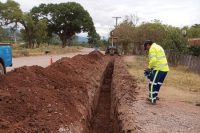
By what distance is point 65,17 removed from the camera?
79.3 metres

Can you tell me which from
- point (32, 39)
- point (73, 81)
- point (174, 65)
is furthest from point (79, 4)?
point (73, 81)

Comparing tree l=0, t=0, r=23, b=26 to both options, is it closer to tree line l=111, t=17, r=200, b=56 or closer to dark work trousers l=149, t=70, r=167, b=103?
tree line l=111, t=17, r=200, b=56

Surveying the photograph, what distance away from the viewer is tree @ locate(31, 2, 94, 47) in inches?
3098

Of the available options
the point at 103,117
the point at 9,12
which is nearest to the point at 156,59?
the point at 103,117

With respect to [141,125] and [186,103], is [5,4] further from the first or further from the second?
[141,125]

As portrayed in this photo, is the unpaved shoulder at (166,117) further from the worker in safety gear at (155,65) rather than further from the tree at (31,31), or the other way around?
the tree at (31,31)

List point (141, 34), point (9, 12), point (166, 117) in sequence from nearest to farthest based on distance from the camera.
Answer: point (166, 117), point (9, 12), point (141, 34)

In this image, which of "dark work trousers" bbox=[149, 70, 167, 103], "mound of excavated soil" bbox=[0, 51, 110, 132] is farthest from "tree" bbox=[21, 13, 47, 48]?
"dark work trousers" bbox=[149, 70, 167, 103]

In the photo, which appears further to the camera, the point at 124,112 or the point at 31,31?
the point at 31,31

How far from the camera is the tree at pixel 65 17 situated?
3098 inches

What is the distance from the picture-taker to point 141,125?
8.92 meters

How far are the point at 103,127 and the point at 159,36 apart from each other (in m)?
41.6

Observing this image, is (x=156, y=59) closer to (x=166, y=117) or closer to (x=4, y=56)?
(x=166, y=117)

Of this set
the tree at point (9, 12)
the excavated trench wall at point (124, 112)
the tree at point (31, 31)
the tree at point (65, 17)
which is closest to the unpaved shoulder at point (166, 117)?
the excavated trench wall at point (124, 112)
